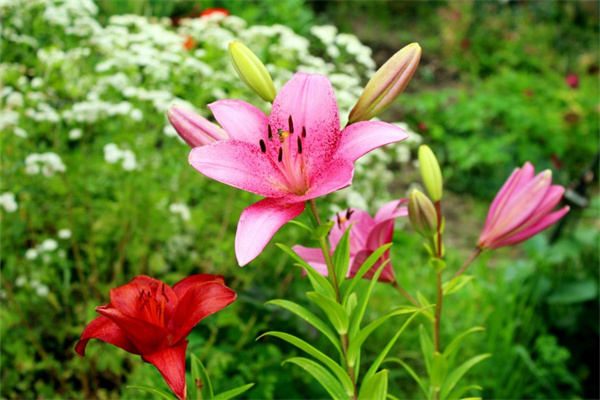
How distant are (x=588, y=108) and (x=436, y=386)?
341 centimetres

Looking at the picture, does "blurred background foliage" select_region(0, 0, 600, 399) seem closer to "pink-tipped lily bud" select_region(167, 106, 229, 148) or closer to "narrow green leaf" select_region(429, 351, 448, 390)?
"narrow green leaf" select_region(429, 351, 448, 390)

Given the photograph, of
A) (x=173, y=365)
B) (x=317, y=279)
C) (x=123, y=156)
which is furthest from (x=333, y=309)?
(x=123, y=156)

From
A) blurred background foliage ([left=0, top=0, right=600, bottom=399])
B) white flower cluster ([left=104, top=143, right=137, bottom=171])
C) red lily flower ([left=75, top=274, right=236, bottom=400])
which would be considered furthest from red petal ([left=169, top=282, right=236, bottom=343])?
white flower cluster ([left=104, top=143, right=137, bottom=171])

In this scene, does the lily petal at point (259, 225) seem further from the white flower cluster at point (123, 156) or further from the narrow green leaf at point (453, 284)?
the white flower cluster at point (123, 156)

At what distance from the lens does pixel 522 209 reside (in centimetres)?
62

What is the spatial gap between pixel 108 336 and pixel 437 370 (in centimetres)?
30

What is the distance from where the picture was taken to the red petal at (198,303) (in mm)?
476

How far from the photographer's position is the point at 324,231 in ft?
1.56

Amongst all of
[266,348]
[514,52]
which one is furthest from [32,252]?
[514,52]

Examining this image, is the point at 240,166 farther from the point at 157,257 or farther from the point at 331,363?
the point at 157,257

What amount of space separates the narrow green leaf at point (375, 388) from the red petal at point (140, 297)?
0.54 feet

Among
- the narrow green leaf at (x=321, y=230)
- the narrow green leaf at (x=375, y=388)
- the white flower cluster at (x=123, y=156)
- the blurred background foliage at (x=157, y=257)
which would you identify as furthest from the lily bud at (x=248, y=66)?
the white flower cluster at (x=123, y=156)

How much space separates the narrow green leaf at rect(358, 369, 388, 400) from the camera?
50 centimetres

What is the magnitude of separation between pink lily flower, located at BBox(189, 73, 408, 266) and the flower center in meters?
0.10
